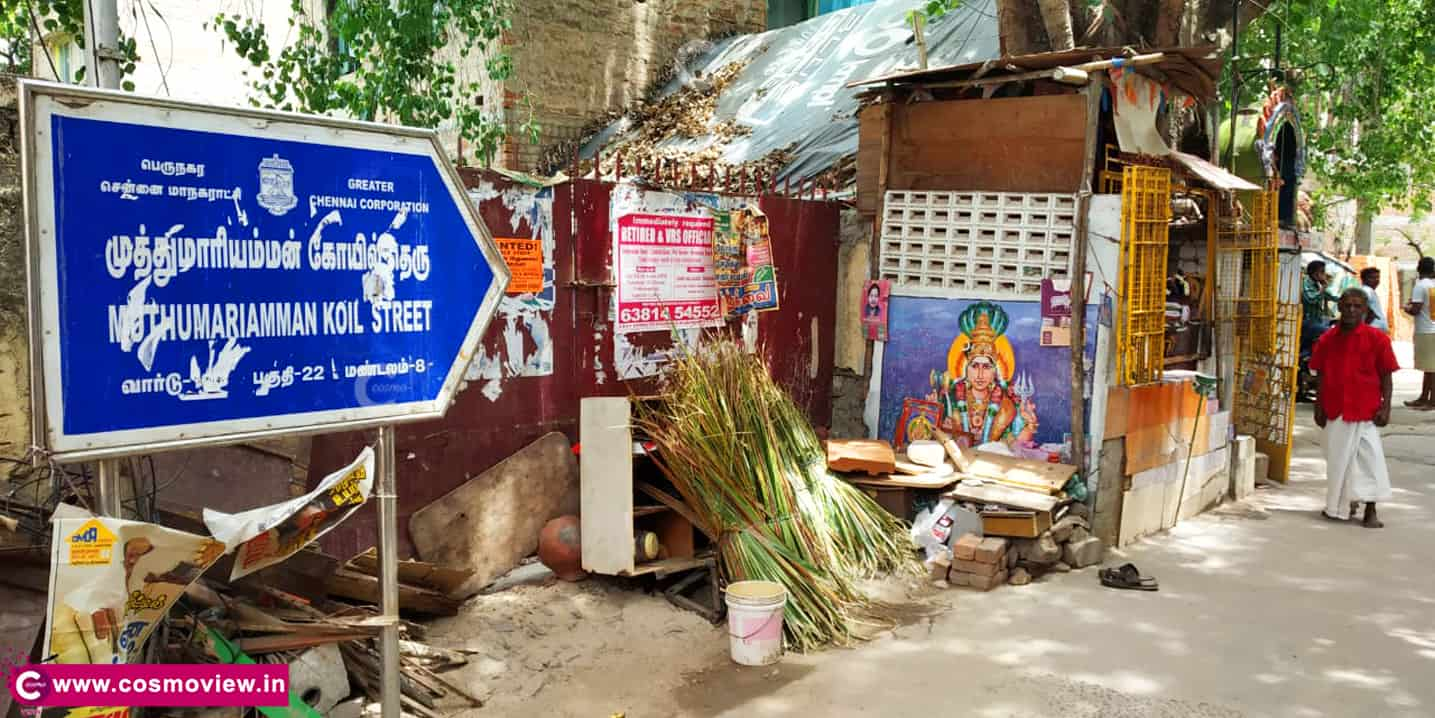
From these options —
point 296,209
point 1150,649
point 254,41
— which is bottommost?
point 1150,649

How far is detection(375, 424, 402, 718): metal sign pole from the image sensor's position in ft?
9.02

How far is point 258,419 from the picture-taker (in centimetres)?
248

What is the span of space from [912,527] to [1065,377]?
1.33 metres

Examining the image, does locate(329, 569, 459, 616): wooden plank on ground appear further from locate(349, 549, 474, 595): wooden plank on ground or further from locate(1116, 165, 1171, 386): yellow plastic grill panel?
locate(1116, 165, 1171, 386): yellow plastic grill panel

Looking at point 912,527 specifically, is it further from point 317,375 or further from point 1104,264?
point 317,375

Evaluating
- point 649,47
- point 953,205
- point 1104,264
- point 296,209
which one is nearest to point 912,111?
point 953,205

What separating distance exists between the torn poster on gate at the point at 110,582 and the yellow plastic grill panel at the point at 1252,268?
7847mm

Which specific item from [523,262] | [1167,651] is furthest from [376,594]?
[1167,651]

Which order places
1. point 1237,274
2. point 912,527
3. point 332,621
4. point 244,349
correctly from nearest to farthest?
1. point 244,349
2. point 332,621
3. point 912,527
4. point 1237,274

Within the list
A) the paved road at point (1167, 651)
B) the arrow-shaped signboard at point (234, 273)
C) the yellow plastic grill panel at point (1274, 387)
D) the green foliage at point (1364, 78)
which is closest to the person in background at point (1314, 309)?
the green foliage at point (1364, 78)

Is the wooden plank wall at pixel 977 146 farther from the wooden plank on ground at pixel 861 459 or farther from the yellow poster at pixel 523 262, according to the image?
the yellow poster at pixel 523 262

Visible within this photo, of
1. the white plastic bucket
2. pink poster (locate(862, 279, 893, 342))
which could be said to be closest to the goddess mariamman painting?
pink poster (locate(862, 279, 893, 342))

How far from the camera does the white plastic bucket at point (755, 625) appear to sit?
14.5 ft

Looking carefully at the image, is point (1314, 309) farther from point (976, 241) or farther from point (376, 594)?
point (376, 594)
